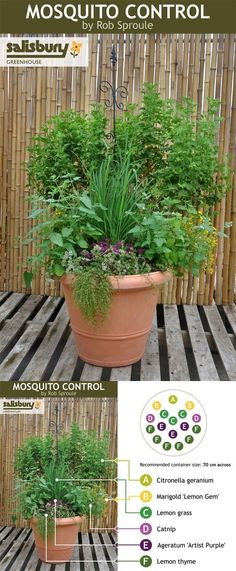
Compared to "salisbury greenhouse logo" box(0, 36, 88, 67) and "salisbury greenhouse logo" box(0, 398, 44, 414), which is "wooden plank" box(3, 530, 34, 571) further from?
"salisbury greenhouse logo" box(0, 36, 88, 67)

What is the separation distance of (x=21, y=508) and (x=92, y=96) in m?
1.81

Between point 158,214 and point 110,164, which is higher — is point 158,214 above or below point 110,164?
below

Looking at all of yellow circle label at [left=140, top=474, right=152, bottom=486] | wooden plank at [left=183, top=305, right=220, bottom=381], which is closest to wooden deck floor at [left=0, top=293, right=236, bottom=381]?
wooden plank at [left=183, top=305, right=220, bottom=381]

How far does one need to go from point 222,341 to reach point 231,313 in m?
0.46

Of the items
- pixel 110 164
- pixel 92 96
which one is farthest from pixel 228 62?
pixel 110 164

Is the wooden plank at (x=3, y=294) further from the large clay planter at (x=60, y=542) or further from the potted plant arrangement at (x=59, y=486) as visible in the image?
the large clay planter at (x=60, y=542)

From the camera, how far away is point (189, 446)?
167 cm

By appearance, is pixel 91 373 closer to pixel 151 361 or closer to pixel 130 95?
pixel 151 361

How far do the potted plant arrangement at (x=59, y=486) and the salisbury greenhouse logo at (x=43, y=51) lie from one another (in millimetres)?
1559

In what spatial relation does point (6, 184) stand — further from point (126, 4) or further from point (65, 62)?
point (126, 4)

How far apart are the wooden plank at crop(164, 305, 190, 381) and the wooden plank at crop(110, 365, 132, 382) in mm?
145

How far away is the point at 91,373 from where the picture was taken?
2.26m

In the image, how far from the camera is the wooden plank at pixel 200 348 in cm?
230

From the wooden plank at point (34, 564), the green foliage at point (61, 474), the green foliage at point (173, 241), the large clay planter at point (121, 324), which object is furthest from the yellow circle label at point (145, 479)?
the green foliage at point (173, 241)
